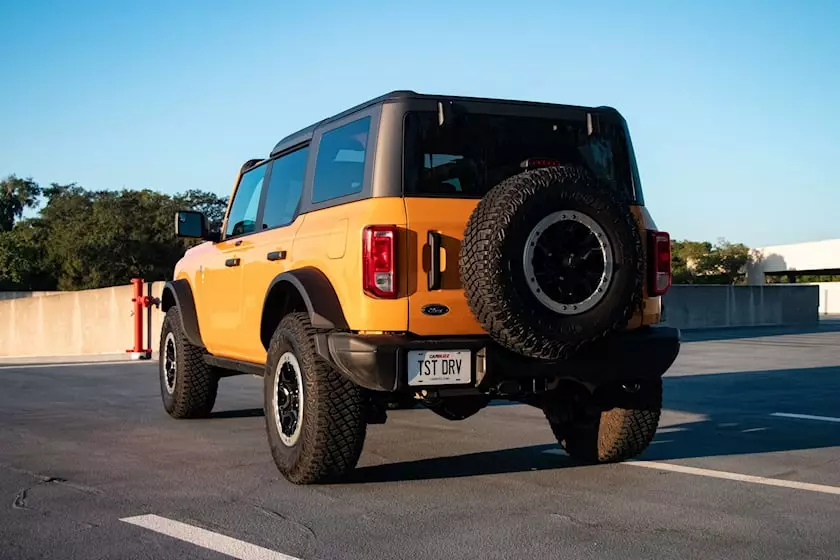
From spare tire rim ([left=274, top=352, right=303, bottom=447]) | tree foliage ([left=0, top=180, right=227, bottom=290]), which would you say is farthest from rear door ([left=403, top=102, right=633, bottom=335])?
tree foliage ([left=0, top=180, right=227, bottom=290])

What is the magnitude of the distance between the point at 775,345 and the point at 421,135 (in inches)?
611

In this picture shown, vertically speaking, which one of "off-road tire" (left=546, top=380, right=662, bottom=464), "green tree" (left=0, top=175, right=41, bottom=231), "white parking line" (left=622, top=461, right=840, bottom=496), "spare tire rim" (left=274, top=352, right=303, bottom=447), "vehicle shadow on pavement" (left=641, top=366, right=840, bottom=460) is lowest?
"vehicle shadow on pavement" (left=641, top=366, right=840, bottom=460)

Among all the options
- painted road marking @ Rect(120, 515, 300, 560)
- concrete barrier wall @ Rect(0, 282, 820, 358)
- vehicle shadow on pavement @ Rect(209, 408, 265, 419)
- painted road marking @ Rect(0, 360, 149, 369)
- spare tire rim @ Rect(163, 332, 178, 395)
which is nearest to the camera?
painted road marking @ Rect(120, 515, 300, 560)

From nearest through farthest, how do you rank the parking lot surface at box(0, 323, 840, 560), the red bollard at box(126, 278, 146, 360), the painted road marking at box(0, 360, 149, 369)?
the parking lot surface at box(0, 323, 840, 560)
the painted road marking at box(0, 360, 149, 369)
the red bollard at box(126, 278, 146, 360)

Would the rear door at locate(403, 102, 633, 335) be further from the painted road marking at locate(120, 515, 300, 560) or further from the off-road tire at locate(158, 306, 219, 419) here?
the off-road tire at locate(158, 306, 219, 419)

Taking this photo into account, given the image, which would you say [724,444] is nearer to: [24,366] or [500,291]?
[500,291]

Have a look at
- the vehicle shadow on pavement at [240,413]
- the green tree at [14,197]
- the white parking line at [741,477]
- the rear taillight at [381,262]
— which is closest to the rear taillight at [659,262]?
the white parking line at [741,477]

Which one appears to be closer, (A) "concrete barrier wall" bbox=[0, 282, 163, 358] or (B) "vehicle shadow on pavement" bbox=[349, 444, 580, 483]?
(B) "vehicle shadow on pavement" bbox=[349, 444, 580, 483]

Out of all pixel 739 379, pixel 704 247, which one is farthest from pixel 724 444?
pixel 704 247

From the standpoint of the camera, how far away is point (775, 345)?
757 inches

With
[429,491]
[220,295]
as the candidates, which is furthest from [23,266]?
[429,491]

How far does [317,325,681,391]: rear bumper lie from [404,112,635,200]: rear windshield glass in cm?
85

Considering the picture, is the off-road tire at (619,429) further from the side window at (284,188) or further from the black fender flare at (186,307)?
the black fender flare at (186,307)

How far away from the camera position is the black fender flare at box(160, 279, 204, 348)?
8.21 m
